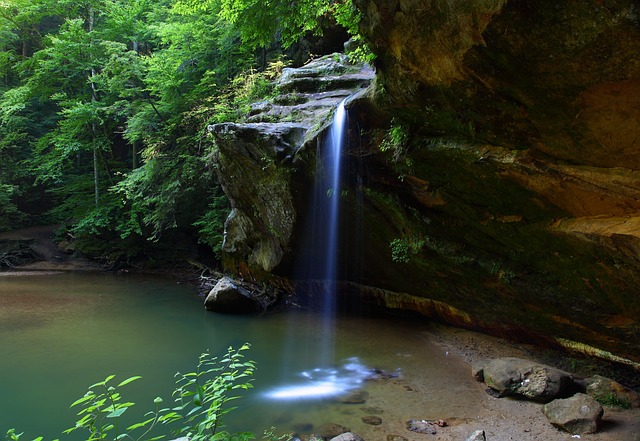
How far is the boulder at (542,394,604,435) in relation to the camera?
16.5 ft

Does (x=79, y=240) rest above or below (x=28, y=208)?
below

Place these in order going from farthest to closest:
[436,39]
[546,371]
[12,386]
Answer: [12,386] < [546,371] < [436,39]

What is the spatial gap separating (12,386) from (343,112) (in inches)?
276

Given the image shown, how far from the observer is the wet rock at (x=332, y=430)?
5320 mm

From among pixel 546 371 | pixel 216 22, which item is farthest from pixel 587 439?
pixel 216 22

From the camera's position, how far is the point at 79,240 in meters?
19.3

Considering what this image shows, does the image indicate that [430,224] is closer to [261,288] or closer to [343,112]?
[343,112]

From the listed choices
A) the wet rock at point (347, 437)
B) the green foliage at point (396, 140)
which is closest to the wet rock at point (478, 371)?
the wet rock at point (347, 437)

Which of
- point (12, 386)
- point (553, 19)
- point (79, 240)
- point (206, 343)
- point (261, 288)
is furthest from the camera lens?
point (79, 240)

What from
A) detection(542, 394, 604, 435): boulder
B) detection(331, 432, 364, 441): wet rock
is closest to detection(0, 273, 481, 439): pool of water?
detection(331, 432, 364, 441): wet rock

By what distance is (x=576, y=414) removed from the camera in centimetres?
512

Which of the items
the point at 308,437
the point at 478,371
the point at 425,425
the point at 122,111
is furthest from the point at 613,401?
the point at 122,111

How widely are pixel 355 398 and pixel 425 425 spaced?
121 cm

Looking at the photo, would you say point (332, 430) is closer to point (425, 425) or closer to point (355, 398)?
point (355, 398)
